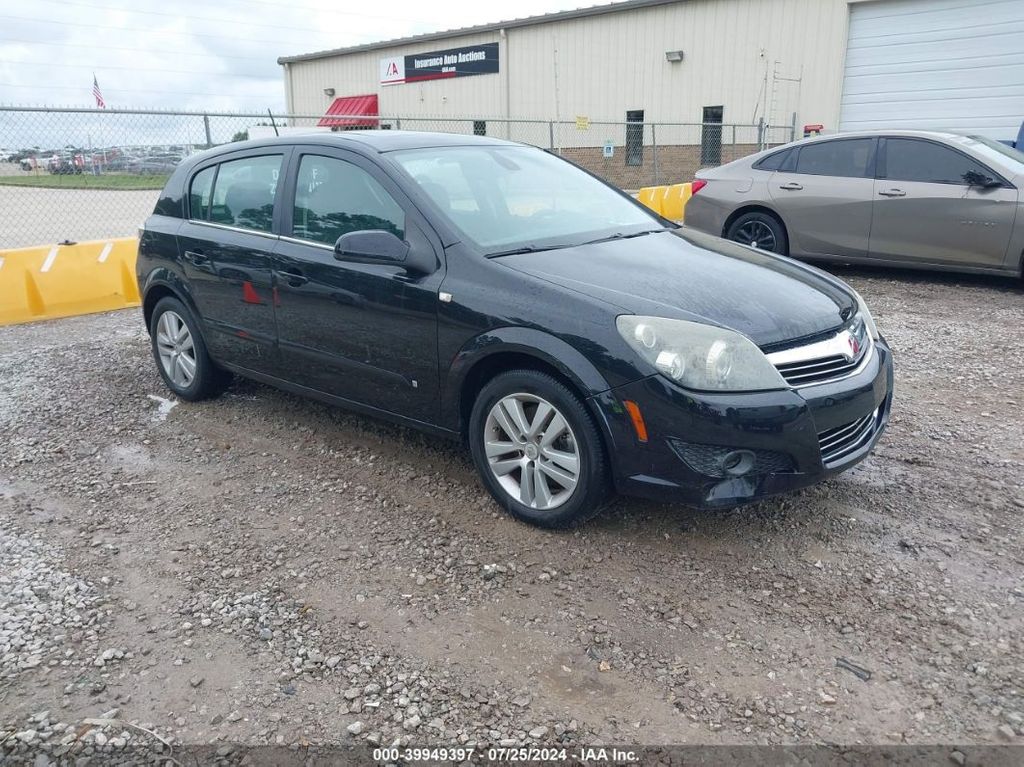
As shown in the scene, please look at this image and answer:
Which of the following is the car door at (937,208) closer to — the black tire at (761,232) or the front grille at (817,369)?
the black tire at (761,232)

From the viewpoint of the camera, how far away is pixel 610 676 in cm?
266

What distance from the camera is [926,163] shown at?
8.04m

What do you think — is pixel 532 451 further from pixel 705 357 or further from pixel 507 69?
pixel 507 69

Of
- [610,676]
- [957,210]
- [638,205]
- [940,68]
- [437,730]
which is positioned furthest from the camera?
[940,68]

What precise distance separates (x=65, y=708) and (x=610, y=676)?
1697 mm

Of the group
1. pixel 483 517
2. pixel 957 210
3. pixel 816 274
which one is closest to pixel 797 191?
pixel 957 210

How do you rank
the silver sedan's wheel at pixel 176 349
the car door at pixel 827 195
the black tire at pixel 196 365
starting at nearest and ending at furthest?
the black tire at pixel 196 365 < the silver sedan's wheel at pixel 176 349 < the car door at pixel 827 195

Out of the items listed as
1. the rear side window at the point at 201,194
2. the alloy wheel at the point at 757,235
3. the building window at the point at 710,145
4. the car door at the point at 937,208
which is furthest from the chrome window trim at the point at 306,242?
the building window at the point at 710,145

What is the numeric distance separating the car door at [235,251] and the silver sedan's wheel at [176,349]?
33 cm

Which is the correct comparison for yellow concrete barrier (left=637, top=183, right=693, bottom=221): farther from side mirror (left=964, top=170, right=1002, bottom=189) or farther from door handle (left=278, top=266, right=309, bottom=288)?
door handle (left=278, top=266, right=309, bottom=288)

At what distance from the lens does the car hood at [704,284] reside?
3270 mm

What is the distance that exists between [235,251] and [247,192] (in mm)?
368

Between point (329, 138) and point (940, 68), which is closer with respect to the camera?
point (329, 138)

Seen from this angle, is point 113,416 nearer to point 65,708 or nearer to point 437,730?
point 65,708
